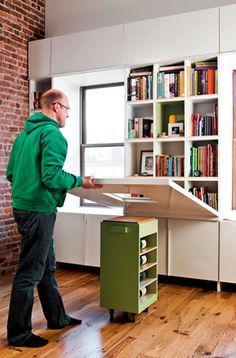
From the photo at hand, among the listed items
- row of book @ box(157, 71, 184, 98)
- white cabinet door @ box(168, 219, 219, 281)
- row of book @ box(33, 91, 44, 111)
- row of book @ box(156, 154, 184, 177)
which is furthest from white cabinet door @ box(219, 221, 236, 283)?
row of book @ box(33, 91, 44, 111)

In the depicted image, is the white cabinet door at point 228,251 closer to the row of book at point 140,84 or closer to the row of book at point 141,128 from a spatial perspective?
the row of book at point 141,128

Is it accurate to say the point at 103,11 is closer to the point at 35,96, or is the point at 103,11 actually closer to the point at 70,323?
the point at 35,96

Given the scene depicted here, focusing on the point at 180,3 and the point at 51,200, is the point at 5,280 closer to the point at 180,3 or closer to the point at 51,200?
the point at 51,200

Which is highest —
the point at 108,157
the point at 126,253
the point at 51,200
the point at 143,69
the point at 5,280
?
the point at 143,69

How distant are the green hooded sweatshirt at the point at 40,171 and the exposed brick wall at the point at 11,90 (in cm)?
221

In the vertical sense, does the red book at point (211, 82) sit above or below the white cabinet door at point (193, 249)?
above

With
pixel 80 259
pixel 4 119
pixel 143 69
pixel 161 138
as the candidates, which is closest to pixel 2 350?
pixel 80 259

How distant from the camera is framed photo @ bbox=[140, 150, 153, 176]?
464 cm

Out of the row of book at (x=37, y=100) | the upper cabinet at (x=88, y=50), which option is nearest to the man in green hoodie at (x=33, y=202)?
the upper cabinet at (x=88, y=50)

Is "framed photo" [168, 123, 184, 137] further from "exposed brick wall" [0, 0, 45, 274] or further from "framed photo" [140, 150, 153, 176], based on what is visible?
"exposed brick wall" [0, 0, 45, 274]

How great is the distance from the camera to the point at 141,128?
4.56 metres

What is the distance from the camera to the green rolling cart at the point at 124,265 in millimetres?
3062

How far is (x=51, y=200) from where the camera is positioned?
2.72 metres

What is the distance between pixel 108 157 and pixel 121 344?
305 centimetres
